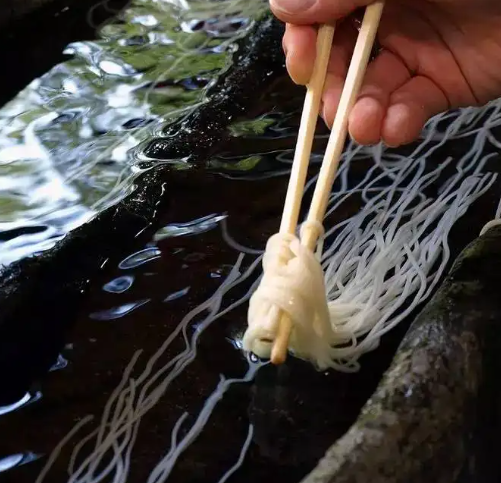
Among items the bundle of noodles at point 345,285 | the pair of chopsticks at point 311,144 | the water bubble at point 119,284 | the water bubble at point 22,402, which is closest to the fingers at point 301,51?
the pair of chopsticks at point 311,144

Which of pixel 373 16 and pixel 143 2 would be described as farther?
pixel 143 2

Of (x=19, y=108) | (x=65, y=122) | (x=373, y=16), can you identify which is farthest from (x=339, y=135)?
(x=19, y=108)

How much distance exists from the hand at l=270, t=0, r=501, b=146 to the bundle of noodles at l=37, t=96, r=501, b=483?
0.55ft

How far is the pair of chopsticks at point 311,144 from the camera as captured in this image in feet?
2.78

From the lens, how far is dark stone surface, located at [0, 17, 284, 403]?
1006 mm

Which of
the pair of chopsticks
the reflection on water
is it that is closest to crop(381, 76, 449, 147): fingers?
the pair of chopsticks

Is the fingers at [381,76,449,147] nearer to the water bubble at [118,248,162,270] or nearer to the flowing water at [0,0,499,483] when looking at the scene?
the flowing water at [0,0,499,483]

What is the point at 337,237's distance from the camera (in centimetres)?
121

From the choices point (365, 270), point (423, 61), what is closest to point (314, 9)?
point (423, 61)

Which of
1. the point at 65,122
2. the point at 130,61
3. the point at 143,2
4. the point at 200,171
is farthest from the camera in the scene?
the point at 143,2

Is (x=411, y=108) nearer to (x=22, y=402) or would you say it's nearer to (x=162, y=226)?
(x=162, y=226)

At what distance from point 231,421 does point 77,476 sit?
0.64ft

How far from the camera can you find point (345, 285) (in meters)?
1.10

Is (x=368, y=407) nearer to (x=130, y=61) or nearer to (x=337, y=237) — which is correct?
(x=337, y=237)
